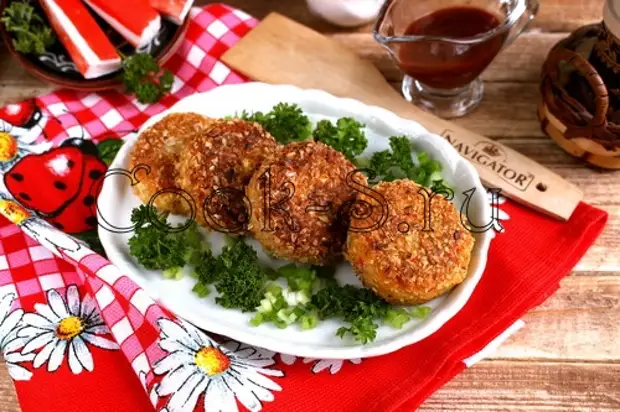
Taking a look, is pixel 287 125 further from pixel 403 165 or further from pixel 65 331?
pixel 65 331

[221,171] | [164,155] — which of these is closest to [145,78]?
[164,155]

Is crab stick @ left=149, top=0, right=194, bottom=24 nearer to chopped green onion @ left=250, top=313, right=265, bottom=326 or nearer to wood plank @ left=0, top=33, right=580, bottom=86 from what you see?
wood plank @ left=0, top=33, right=580, bottom=86

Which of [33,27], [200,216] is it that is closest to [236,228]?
[200,216]

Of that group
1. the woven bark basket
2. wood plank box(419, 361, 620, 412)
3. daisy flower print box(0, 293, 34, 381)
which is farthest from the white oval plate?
the woven bark basket

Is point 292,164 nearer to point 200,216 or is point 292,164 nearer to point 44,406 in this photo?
point 200,216

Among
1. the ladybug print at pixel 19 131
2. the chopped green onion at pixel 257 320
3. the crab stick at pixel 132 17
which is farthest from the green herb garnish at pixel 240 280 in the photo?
the crab stick at pixel 132 17

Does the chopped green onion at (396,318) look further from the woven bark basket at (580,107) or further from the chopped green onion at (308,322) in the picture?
the woven bark basket at (580,107)
